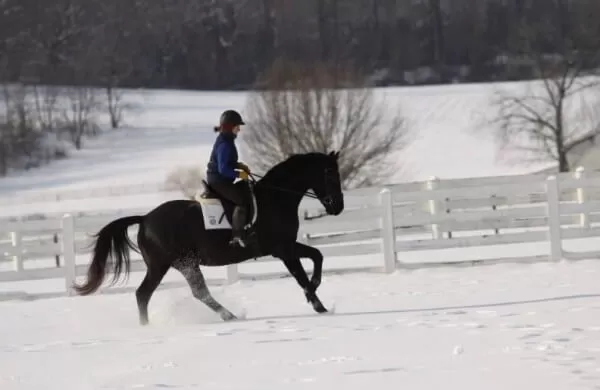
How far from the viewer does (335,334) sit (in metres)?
9.30

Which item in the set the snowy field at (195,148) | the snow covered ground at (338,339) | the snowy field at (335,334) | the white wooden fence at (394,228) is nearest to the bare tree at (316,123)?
the snowy field at (195,148)

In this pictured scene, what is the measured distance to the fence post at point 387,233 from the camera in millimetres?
15219

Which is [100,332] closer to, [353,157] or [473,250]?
[473,250]

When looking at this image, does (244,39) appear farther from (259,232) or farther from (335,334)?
(335,334)

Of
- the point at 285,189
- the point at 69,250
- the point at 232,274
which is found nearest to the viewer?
the point at 285,189

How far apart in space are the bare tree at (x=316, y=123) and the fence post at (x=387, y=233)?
2458cm

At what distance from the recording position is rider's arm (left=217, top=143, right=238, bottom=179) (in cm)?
1065

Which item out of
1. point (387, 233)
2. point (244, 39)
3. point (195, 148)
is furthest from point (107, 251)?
point (244, 39)

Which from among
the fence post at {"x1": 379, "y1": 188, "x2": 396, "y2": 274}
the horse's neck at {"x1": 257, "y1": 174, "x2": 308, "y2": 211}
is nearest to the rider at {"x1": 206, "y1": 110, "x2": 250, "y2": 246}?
the horse's neck at {"x1": 257, "y1": 174, "x2": 308, "y2": 211}

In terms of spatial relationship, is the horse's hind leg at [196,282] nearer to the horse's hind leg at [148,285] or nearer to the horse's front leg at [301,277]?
the horse's hind leg at [148,285]

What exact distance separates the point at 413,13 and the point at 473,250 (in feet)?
283

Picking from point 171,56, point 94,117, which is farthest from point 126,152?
point 171,56

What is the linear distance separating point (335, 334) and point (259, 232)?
81.3 inches

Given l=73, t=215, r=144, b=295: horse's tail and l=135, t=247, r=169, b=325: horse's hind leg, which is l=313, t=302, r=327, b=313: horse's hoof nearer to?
l=135, t=247, r=169, b=325: horse's hind leg
